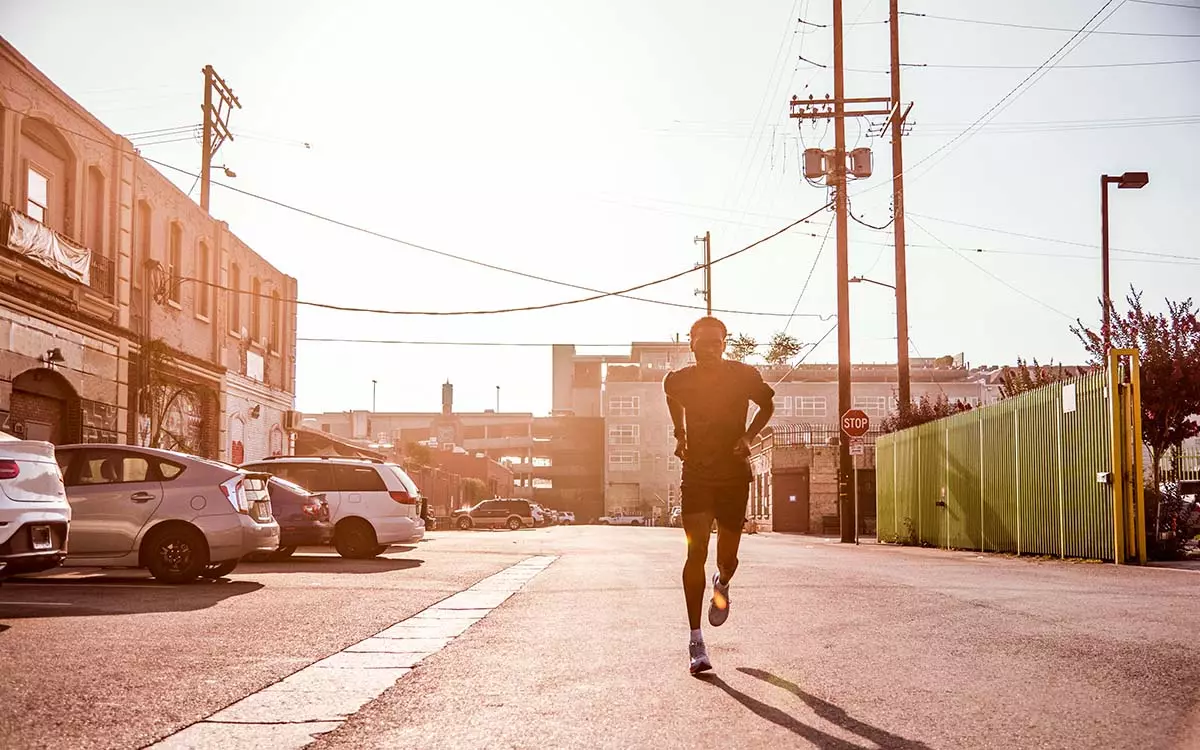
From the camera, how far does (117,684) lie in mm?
5324

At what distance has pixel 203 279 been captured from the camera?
92.8ft

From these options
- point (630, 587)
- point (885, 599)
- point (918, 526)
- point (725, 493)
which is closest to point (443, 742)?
point (725, 493)

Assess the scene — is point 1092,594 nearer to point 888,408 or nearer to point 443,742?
point 443,742

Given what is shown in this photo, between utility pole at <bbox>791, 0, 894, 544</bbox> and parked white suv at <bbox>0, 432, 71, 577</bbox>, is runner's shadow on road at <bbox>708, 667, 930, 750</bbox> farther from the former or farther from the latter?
utility pole at <bbox>791, 0, 894, 544</bbox>

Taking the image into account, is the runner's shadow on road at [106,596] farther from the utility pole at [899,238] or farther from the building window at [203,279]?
the utility pole at [899,238]

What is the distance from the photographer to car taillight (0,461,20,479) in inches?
322

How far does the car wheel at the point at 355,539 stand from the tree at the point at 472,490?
59.2 meters

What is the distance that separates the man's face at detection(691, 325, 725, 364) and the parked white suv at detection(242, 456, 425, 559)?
42.2ft

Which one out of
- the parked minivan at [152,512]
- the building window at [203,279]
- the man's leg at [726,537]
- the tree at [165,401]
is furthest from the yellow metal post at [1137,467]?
the building window at [203,279]

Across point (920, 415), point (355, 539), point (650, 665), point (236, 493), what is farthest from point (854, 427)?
point (650, 665)

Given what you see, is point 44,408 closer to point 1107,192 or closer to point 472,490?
point 1107,192

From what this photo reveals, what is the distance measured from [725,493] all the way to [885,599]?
12.7ft

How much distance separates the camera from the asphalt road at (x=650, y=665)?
169 inches

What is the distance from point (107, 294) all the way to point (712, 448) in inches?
751
